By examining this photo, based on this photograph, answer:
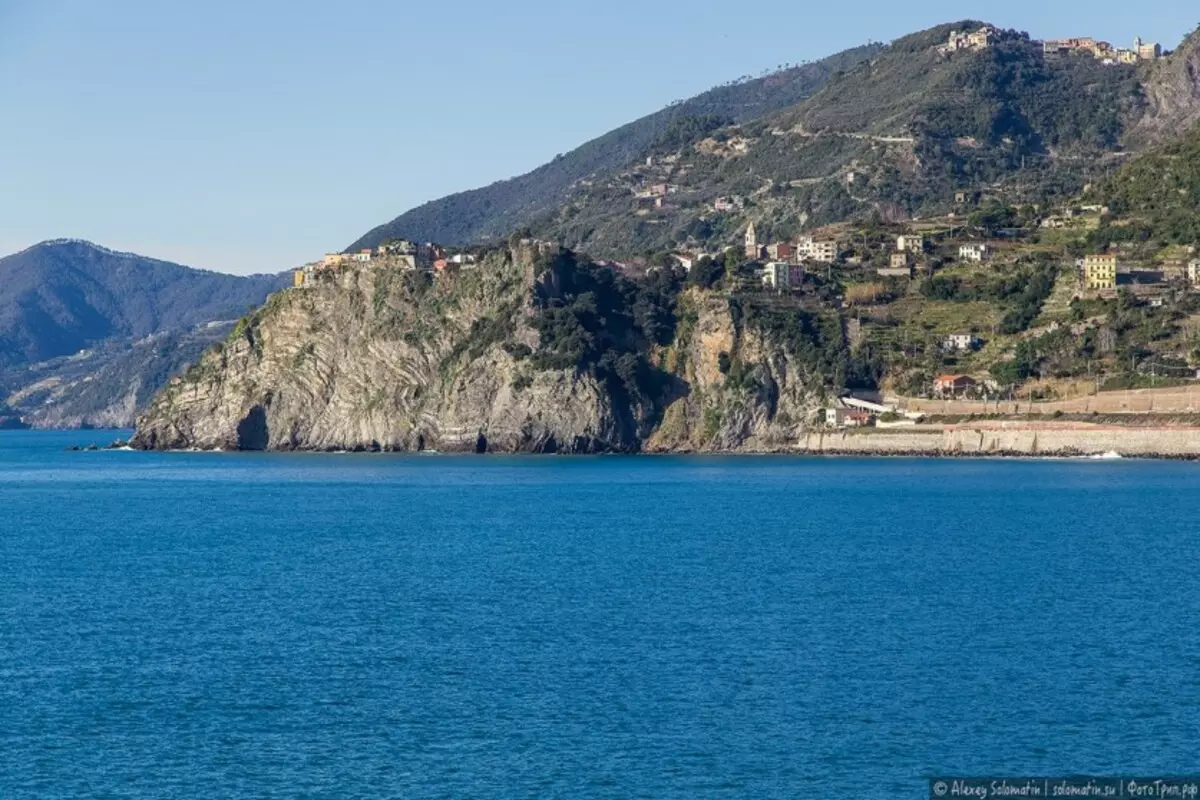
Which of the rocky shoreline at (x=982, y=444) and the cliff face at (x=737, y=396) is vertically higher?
the cliff face at (x=737, y=396)

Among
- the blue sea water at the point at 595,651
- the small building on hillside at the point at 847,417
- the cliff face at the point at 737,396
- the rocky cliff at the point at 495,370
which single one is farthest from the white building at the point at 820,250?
the blue sea water at the point at 595,651

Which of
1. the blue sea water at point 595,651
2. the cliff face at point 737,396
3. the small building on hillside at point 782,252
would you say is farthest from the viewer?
the small building on hillside at point 782,252

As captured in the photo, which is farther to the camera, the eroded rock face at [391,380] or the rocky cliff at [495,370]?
the eroded rock face at [391,380]

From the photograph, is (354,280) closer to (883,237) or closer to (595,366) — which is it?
(595,366)

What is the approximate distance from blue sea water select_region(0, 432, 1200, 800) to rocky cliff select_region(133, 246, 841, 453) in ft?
177

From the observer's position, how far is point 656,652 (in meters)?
35.6

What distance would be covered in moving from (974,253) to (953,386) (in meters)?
27.7

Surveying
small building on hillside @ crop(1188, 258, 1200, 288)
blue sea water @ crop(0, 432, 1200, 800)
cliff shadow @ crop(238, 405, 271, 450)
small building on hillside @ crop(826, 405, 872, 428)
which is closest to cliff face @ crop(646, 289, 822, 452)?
small building on hillside @ crop(826, 405, 872, 428)

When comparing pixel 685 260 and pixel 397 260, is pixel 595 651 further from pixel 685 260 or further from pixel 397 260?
pixel 685 260

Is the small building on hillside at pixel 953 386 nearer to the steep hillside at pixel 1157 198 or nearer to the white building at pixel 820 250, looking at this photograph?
the steep hillside at pixel 1157 198

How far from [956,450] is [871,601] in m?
72.8

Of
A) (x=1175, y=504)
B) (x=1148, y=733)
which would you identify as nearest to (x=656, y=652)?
(x=1148, y=733)

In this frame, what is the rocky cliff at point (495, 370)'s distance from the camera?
4904 inches

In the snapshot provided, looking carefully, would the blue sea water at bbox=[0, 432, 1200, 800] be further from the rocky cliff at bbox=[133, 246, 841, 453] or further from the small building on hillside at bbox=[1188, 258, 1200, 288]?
the small building on hillside at bbox=[1188, 258, 1200, 288]
